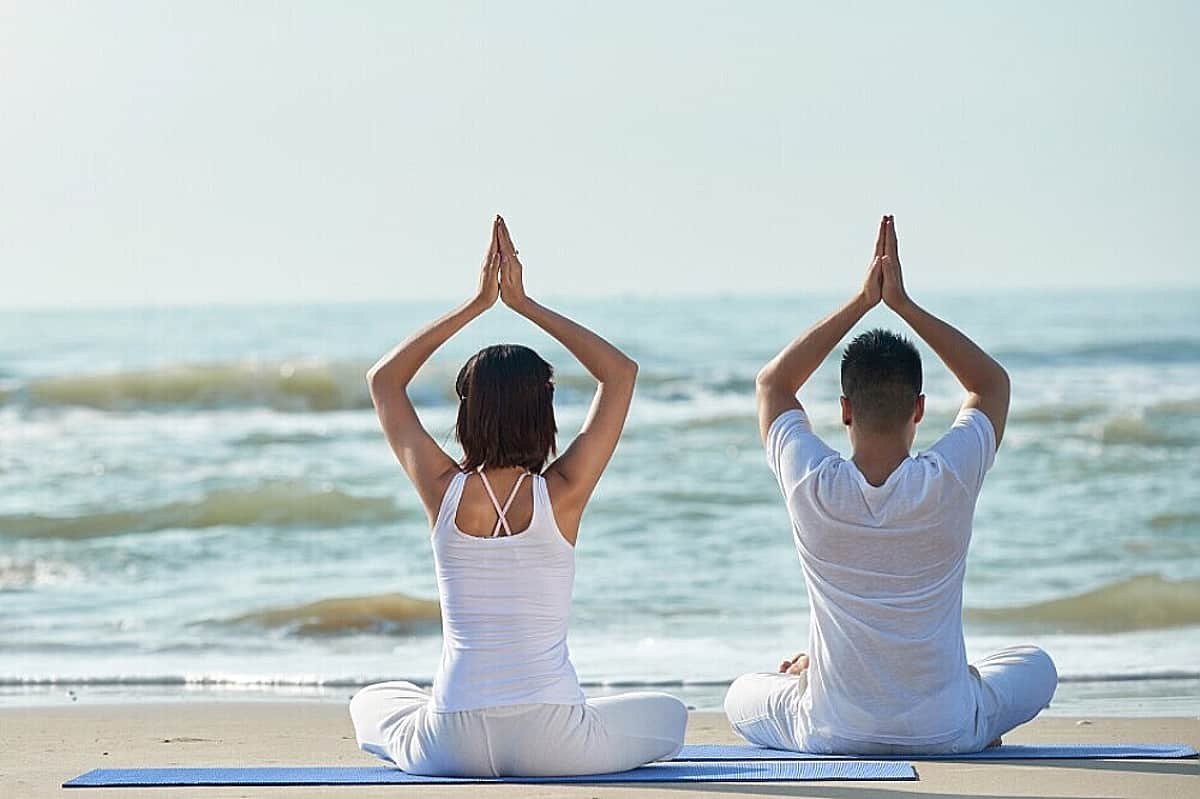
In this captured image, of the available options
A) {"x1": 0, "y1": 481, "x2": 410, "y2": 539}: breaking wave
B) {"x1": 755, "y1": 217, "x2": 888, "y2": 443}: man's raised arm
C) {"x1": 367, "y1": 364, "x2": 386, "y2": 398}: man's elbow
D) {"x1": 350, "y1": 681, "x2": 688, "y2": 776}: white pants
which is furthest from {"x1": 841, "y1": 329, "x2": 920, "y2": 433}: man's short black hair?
{"x1": 0, "y1": 481, "x2": 410, "y2": 539}: breaking wave

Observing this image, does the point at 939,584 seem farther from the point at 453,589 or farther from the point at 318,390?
the point at 318,390

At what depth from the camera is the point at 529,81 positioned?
22078mm

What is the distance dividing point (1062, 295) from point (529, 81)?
1213 cm

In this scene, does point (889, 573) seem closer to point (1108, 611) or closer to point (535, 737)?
point (535, 737)

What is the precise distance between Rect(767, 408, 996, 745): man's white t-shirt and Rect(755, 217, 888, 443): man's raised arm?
0.13ft

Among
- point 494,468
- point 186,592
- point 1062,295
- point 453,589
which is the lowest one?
point 186,592

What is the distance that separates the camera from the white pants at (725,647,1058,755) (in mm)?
4637

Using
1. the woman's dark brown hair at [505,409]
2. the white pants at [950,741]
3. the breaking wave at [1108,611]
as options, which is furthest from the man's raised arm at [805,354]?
the breaking wave at [1108,611]

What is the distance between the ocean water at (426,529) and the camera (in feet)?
26.6

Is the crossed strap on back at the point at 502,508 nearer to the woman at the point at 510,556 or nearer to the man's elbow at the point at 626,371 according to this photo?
the woman at the point at 510,556

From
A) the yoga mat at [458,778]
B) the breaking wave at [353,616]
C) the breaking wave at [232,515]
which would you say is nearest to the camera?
the yoga mat at [458,778]

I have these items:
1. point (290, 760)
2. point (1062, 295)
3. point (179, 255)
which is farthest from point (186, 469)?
point (1062, 295)

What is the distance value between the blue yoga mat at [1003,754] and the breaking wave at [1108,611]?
12.8ft

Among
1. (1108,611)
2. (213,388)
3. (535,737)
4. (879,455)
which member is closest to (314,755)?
(535,737)
